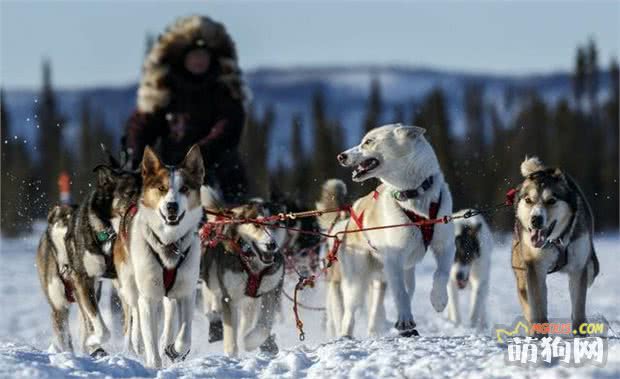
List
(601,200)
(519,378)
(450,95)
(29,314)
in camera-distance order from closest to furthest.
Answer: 1. (519,378)
2. (29,314)
3. (601,200)
4. (450,95)

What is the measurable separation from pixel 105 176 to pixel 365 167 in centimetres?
160

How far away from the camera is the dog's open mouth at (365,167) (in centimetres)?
621

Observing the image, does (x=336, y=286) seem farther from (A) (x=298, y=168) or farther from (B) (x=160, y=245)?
(A) (x=298, y=168)

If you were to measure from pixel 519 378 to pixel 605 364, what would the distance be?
383 millimetres

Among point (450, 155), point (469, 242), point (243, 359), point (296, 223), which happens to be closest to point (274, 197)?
point (296, 223)

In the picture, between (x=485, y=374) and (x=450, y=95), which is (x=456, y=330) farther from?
(x=450, y=95)

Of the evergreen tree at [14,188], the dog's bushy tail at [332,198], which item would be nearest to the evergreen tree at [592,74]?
the evergreen tree at [14,188]

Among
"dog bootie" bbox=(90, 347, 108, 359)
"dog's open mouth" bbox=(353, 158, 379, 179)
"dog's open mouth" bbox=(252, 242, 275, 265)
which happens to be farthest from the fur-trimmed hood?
"dog bootie" bbox=(90, 347, 108, 359)

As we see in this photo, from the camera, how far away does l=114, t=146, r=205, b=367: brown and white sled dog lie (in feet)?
18.7

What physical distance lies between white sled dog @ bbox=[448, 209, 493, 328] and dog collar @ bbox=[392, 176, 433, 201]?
2.72 metres

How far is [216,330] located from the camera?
7422 mm

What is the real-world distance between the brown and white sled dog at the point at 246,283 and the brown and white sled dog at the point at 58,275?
0.92m

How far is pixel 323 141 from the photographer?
4166cm

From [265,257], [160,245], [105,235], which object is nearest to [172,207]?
[160,245]
